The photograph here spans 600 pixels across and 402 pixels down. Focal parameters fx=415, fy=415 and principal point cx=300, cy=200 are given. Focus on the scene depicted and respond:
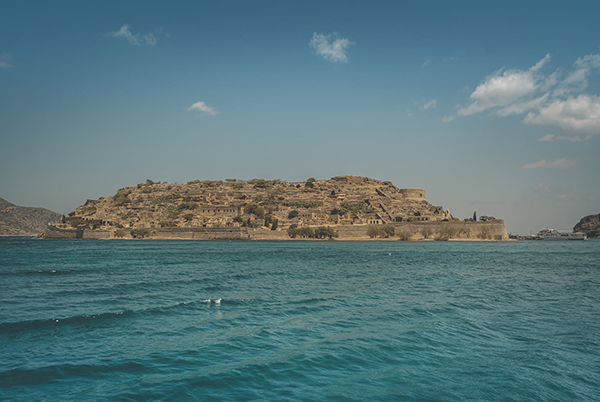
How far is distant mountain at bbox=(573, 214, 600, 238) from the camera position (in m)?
134

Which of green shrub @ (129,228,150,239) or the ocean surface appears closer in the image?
the ocean surface

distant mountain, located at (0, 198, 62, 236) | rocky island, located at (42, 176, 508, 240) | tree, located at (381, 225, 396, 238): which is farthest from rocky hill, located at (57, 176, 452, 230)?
distant mountain, located at (0, 198, 62, 236)

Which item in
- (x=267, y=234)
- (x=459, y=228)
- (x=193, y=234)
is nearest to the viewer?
(x=459, y=228)

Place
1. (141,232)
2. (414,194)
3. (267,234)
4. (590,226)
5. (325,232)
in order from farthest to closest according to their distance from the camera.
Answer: (590,226) → (414,194) → (141,232) → (267,234) → (325,232)

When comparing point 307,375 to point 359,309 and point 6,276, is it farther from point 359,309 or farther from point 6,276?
point 6,276

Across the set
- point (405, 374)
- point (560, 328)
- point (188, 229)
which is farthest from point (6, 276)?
point (188, 229)

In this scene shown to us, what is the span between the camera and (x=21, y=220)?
6944 inches

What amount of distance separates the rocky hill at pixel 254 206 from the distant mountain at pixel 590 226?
64682 mm

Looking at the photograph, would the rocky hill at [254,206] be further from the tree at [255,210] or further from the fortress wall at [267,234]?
the fortress wall at [267,234]

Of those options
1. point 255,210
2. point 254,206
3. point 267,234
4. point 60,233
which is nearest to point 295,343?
point 267,234

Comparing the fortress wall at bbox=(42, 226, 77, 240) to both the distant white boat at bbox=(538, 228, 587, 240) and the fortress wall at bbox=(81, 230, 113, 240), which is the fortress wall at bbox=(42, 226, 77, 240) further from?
the distant white boat at bbox=(538, 228, 587, 240)

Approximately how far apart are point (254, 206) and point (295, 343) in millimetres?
94988

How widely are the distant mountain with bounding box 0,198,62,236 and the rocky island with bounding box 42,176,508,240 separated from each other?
65.8 metres

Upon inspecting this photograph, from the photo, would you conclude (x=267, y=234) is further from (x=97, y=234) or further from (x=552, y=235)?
(x=552, y=235)
